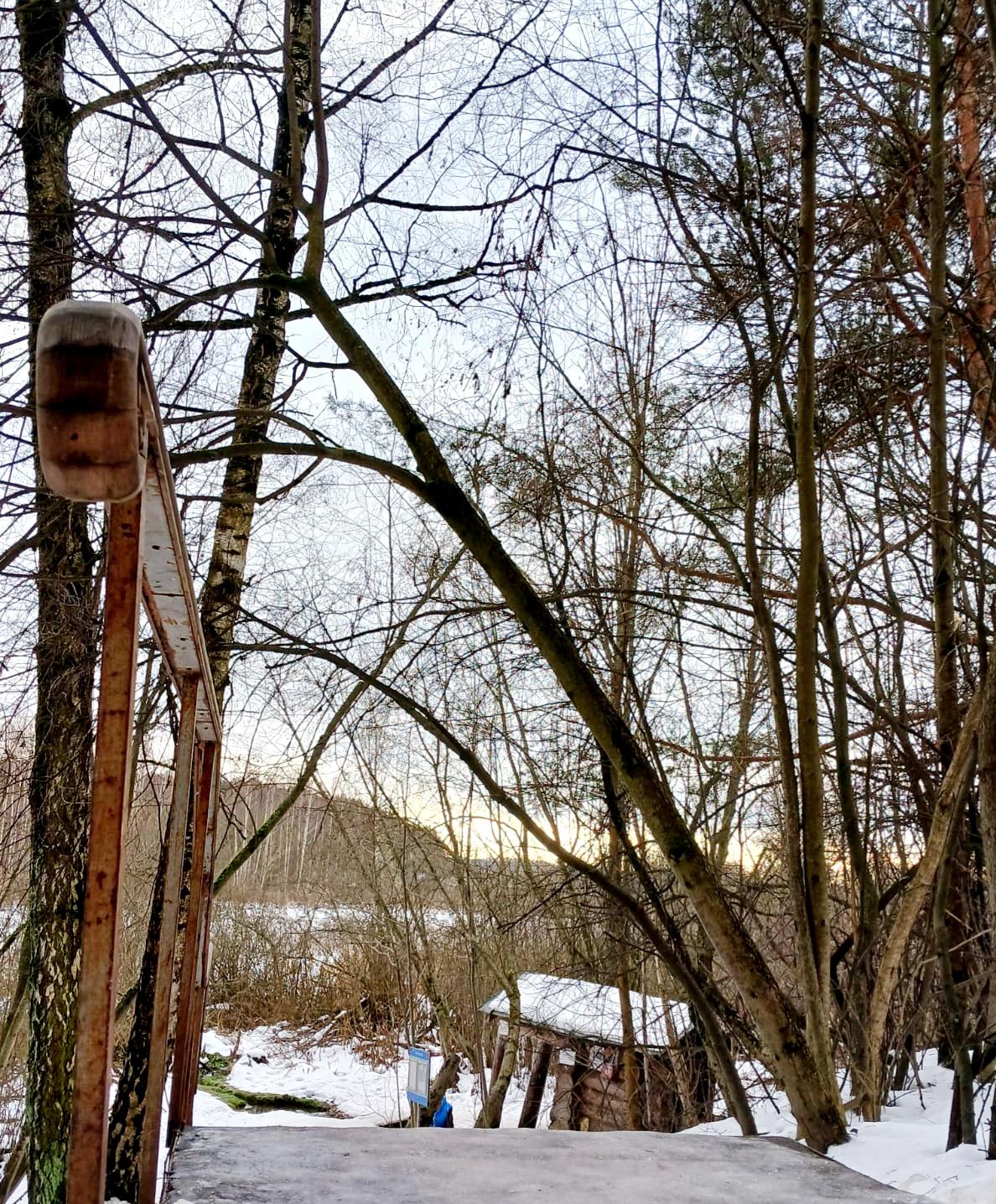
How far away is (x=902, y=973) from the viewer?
12.3 feet

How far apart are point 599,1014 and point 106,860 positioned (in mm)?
6280

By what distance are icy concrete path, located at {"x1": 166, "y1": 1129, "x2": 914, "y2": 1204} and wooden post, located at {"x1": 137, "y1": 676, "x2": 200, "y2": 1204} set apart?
2.1 inches

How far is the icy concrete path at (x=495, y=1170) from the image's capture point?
1296 millimetres

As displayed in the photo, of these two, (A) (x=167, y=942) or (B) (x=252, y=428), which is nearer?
(A) (x=167, y=942)

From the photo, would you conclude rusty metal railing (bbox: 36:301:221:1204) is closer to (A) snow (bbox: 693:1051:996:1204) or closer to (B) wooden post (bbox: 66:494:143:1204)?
(B) wooden post (bbox: 66:494:143:1204)

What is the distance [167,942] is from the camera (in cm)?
140

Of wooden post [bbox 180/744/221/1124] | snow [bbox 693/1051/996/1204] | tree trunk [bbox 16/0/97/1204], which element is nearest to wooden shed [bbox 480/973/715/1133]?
snow [bbox 693/1051/996/1204]

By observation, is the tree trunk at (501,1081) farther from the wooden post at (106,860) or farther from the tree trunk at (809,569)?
the wooden post at (106,860)

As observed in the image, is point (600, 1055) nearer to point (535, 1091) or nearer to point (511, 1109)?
point (535, 1091)

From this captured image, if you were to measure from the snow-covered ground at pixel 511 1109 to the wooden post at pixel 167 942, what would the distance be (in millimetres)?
751

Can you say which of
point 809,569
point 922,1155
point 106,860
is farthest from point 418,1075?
point 106,860

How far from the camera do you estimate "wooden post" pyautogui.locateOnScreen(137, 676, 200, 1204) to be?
132cm

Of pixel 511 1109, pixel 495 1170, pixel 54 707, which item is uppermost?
pixel 54 707

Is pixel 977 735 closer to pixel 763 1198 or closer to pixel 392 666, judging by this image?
pixel 763 1198
